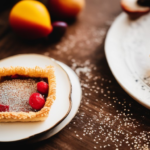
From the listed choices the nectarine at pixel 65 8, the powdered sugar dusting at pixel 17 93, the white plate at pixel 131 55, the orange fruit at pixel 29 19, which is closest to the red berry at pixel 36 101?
the powdered sugar dusting at pixel 17 93

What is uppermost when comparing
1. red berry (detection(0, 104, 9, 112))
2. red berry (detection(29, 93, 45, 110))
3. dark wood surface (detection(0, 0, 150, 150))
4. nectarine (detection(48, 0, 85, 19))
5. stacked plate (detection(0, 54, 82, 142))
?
nectarine (detection(48, 0, 85, 19))

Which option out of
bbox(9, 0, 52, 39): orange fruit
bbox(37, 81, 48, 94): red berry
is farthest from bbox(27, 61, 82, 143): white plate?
bbox(9, 0, 52, 39): orange fruit

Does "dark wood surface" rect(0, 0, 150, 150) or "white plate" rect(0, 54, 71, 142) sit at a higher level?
"white plate" rect(0, 54, 71, 142)

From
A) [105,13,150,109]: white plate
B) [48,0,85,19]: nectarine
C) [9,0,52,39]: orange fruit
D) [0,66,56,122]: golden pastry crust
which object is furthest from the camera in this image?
[48,0,85,19]: nectarine

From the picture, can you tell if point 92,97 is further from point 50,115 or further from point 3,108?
point 3,108

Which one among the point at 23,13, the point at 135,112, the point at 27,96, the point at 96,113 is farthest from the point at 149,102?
the point at 23,13

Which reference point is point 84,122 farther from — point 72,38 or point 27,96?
point 72,38

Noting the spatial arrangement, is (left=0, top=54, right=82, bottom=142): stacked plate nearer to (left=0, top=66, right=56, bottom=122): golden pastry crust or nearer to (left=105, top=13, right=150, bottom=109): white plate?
(left=0, top=66, right=56, bottom=122): golden pastry crust

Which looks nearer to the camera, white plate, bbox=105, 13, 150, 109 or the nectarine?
white plate, bbox=105, 13, 150, 109
